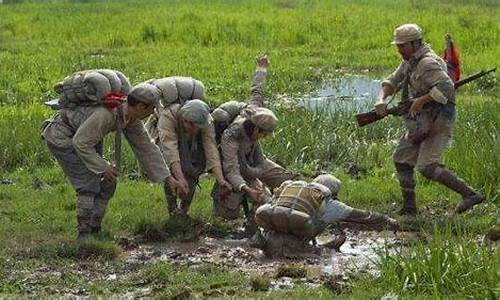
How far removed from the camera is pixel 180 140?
9.36 metres

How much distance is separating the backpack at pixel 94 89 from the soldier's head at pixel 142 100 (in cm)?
11

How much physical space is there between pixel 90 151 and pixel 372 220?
8.11 feet

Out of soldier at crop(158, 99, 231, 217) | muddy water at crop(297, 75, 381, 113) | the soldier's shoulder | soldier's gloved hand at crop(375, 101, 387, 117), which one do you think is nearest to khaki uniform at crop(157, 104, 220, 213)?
soldier at crop(158, 99, 231, 217)

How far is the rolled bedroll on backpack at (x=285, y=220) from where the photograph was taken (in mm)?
8273

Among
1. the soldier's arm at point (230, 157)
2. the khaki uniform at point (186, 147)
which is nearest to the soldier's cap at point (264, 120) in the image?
the soldier's arm at point (230, 157)

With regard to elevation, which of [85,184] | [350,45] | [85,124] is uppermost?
[85,124]

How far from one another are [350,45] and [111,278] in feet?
46.3

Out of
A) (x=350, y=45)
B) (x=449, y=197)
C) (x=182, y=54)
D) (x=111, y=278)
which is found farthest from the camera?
(x=350, y=45)

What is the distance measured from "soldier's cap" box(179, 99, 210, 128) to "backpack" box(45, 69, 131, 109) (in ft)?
1.88

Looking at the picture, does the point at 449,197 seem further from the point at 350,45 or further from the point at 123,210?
the point at 350,45

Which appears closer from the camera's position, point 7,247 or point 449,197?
point 7,247

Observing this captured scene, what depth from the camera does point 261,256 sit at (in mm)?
8578

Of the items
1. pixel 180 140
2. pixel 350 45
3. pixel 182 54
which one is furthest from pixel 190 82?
pixel 350 45

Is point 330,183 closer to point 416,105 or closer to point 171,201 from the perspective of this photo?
point 416,105
